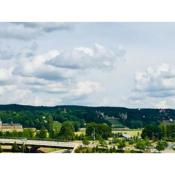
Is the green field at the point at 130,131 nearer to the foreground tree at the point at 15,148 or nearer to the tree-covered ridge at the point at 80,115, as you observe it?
the tree-covered ridge at the point at 80,115

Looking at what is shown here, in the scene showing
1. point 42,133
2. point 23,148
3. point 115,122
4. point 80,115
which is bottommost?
point 23,148

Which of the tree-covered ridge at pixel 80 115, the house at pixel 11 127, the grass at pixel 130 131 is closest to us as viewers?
the tree-covered ridge at pixel 80 115

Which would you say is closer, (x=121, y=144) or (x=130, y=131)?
(x=121, y=144)

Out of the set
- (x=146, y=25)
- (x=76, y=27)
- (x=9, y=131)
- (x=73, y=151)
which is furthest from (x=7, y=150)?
(x=146, y=25)

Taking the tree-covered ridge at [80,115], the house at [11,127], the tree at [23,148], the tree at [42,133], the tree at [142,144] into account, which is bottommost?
the tree at [23,148]

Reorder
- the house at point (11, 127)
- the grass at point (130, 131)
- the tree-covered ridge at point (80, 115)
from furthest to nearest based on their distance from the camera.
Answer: the house at point (11, 127), the grass at point (130, 131), the tree-covered ridge at point (80, 115)

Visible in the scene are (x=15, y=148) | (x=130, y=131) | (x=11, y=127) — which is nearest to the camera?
(x=15, y=148)

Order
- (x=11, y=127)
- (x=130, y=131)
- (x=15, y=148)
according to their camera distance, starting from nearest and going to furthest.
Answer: (x=15, y=148)
(x=130, y=131)
(x=11, y=127)

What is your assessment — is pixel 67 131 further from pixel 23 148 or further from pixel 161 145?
pixel 161 145

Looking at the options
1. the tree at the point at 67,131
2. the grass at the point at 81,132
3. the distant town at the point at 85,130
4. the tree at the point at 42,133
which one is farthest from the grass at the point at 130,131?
the tree at the point at 42,133

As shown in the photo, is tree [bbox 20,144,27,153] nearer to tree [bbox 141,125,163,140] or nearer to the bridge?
the bridge

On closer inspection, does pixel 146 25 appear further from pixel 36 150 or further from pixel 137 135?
pixel 36 150

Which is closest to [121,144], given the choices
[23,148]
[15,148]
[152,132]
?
[152,132]
